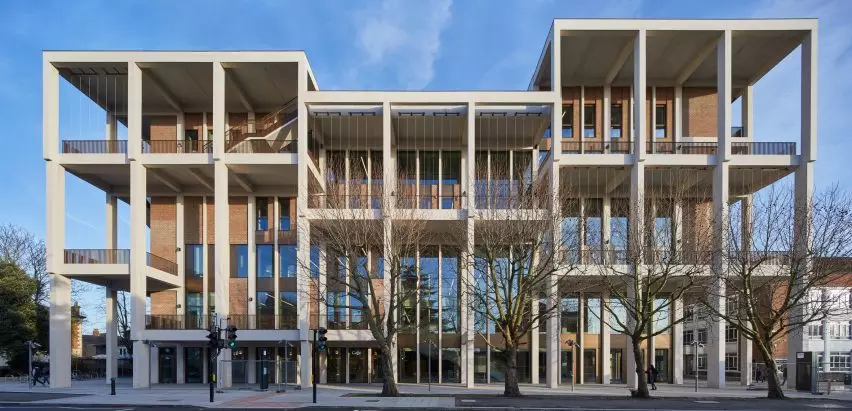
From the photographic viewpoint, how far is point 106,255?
99.0 feet

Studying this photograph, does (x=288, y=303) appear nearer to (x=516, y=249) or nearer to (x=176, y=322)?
(x=176, y=322)

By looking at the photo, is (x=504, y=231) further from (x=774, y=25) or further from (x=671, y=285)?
(x=774, y=25)

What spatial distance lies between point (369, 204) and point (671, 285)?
58.9ft

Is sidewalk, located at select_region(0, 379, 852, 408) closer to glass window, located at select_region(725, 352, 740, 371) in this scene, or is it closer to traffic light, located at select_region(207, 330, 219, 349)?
traffic light, located at select_region(207, 330, 219, 349)

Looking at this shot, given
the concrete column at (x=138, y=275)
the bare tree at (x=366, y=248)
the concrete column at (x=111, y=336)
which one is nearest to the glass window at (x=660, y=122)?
the bare tree at (x=366, y=248)

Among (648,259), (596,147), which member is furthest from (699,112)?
(648,259)

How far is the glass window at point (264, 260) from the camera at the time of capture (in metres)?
34.6

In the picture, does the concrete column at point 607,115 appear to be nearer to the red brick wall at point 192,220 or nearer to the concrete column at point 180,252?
the red brick wall at point 192,220

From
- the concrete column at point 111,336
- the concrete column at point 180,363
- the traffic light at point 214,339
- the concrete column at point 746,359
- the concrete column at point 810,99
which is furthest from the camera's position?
the concrete column at point 180,363

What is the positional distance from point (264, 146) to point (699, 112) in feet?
85.1

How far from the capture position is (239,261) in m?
34.8

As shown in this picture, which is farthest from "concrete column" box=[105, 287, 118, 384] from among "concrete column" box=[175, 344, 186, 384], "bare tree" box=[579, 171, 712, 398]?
"bare tree" box=[579, 171, 712, 398]

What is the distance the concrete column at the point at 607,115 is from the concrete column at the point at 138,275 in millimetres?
25925

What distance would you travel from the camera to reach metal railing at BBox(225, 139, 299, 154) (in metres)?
31.2
